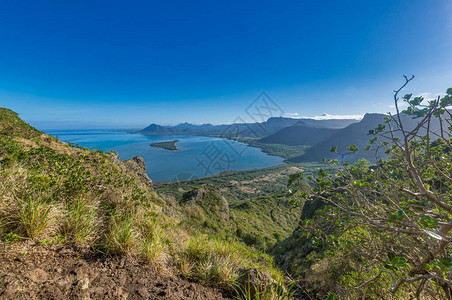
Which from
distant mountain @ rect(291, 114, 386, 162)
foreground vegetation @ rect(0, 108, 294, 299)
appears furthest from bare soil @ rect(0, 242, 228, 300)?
distant mountain @ rect(291, 114, 386, 162)

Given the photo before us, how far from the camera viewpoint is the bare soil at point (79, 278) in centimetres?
179

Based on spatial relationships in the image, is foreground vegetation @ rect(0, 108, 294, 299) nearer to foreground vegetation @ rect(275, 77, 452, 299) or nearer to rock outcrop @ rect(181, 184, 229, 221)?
foreground vegetation @ rect(275, 77, 452, 299)

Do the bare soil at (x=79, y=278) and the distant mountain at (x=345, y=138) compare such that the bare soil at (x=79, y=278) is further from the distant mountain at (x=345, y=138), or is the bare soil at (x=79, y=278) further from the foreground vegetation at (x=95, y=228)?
the distant mountain at (x=345, y=138)

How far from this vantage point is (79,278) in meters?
2.07

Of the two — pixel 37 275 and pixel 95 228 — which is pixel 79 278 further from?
pixel 95 228

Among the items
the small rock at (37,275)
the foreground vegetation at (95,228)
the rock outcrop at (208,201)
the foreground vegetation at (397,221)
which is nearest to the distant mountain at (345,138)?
the rock outcrop at (208,201)

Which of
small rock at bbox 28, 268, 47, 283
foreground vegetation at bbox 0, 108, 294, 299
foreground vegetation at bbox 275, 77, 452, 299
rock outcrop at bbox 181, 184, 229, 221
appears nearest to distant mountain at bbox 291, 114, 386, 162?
rock outcrop at bbox 181, 184, 229, 221

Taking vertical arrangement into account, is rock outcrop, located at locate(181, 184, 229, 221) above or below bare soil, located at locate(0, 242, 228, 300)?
below

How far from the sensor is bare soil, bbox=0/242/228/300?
70.6 inches

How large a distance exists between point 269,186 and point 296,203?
103 meters

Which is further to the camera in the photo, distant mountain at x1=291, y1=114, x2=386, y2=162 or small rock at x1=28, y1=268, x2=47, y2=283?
distant mountain at x1=291, y1=114, x2=386, y2=162

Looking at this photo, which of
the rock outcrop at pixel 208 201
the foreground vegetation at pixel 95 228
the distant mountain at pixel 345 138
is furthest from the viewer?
the distant mountain at pixel 345 138

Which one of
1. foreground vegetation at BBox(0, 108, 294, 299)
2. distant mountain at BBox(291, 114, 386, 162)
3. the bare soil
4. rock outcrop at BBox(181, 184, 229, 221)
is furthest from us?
distant mountain at BBox(291, 114, 386, 162)

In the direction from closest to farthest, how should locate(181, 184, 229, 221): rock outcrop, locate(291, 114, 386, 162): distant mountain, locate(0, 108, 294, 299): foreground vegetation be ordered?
1. locate(0, 108, 294, 299): foreground vegetation
2. locate(181, 184, 229, 221): rock outcrop
3. locate(291, 114, 386, 162): distant mountain
